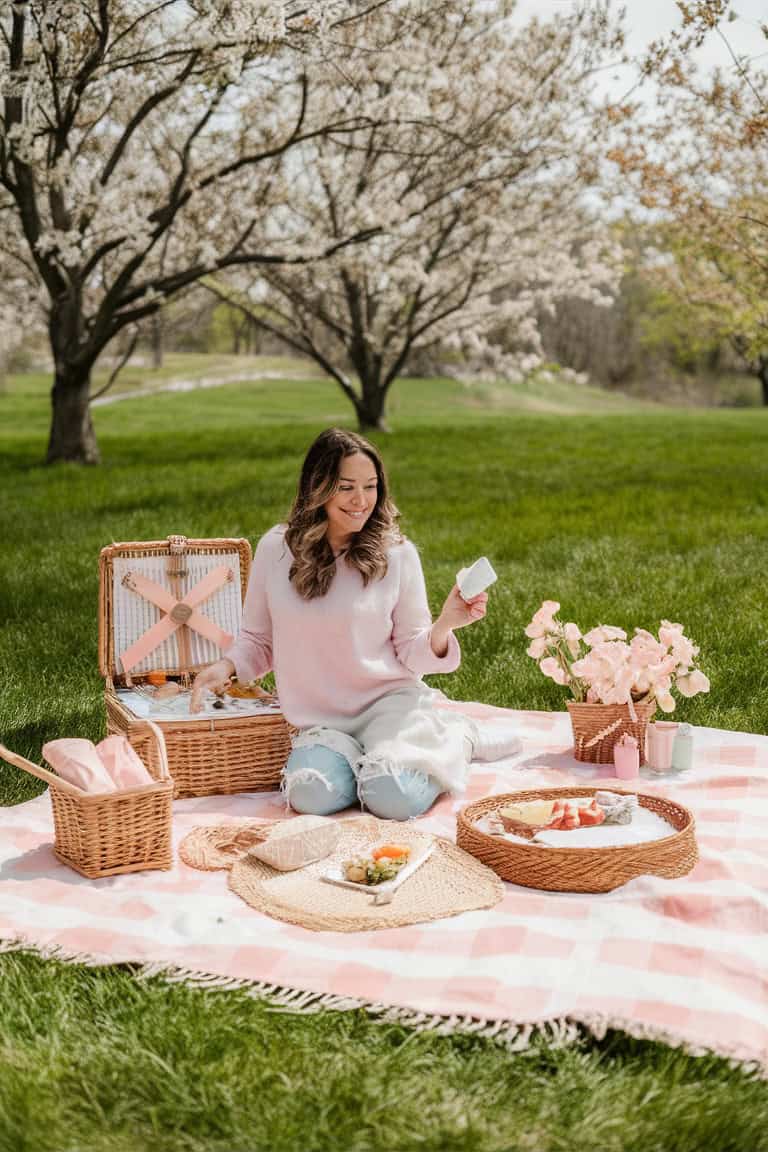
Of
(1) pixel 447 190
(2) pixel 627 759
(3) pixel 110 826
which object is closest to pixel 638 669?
(2) pixel 627 759

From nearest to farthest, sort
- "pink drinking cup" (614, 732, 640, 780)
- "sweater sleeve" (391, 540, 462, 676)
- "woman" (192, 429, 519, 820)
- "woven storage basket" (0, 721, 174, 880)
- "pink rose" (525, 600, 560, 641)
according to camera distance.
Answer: "woven storage basket" (0, 721, 174, 880), "woman" (192, 429, 519, 820), "sweater sleeve" (391, 540, 462, 676), "pink drinking cup" (614, 732, 640, 780), "pink rose" (525, 600, 560, 641)

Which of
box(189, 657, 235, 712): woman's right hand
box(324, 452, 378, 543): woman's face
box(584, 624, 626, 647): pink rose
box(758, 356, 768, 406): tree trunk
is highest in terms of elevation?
box(758, 356, 768, 406): tree trunk

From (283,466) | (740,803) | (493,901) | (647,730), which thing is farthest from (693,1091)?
(283,466)

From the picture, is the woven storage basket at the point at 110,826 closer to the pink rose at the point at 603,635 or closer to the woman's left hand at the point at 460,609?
the woman's left hand at the point at 460,609

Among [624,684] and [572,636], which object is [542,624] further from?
[624,684]

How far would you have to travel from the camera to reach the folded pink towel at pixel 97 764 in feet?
11.4

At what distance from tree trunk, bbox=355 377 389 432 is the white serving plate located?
15493mm

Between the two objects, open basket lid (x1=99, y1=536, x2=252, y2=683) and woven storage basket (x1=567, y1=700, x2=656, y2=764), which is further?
open basket lid (x1=99, y1=536, x2=252, y2=683)

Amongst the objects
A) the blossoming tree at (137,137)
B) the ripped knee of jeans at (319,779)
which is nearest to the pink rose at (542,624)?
the ripped knee of jeans at (319,779)

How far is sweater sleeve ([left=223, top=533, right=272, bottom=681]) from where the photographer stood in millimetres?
4297

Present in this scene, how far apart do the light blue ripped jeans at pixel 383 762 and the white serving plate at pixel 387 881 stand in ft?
1.33

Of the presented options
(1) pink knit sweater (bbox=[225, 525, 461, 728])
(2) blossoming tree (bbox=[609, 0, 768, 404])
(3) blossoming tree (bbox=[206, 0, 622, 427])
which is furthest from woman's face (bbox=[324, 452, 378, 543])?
(3) blossoming tree (bbox=[206, 0, 622, 427])

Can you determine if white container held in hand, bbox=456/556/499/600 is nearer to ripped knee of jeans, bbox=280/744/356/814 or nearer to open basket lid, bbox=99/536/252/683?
ripped knee of jeans, bbox=280/744/356/814

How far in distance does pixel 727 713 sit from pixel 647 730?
2.73 ft
